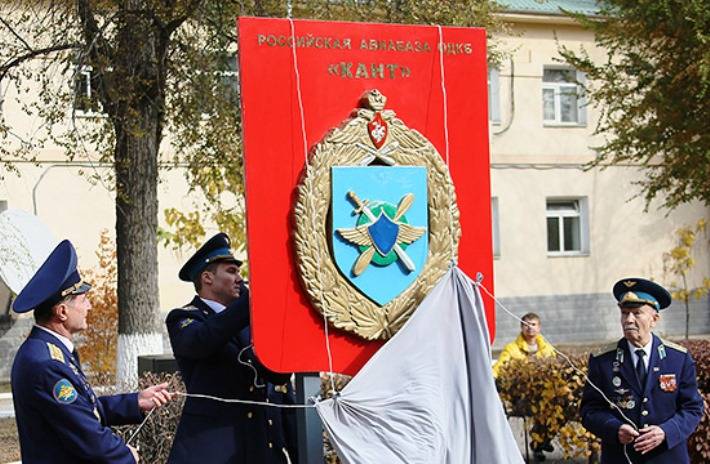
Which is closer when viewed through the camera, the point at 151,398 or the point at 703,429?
the point at 151,398

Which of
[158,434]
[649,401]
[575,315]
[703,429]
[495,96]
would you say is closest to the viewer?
[649,401]

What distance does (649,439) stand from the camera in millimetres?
6020

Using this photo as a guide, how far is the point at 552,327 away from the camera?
27.3 m

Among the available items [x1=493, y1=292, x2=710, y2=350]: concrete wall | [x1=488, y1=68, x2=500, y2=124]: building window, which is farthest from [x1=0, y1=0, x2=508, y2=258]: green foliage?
[x1=493, y1=292, x2=710, y2=350]: concrete wall

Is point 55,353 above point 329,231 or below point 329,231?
below

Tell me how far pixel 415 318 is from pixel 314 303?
473 millimetres

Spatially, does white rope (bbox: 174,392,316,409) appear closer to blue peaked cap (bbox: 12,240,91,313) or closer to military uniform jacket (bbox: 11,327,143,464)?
military uniform jacket (bbox: 11,327,143,464)

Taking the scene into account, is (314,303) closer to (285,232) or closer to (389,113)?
(285,232)

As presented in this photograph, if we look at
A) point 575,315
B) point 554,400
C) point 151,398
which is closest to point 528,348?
point 554,400

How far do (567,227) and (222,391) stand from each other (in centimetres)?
2355

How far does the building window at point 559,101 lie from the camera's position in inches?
1094

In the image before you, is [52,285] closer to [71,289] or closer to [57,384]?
[71,289]

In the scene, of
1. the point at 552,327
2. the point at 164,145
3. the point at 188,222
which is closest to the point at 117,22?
the point at 188,222

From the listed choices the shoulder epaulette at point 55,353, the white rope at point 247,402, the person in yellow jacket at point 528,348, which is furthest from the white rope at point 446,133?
the person in yellow jacket at point 528,348
